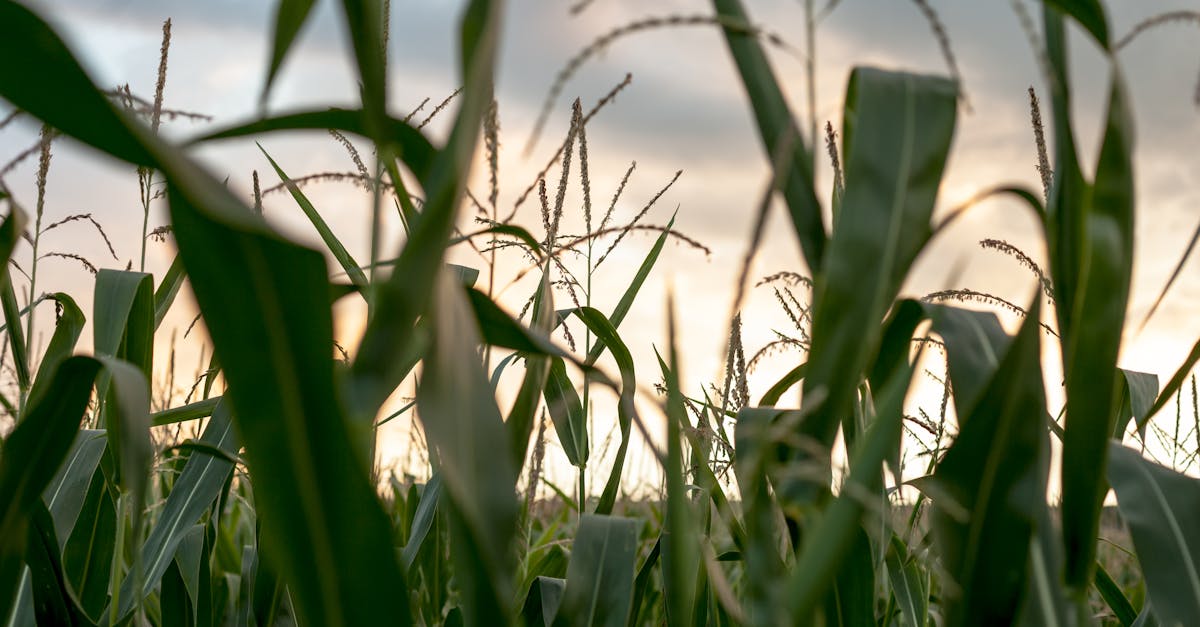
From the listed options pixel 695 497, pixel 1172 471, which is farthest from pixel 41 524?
pixel 1172 471

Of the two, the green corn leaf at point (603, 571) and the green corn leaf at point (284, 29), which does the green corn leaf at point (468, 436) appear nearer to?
the green corn leaf at point (284, 29)

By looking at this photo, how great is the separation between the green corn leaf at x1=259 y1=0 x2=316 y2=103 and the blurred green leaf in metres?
0.50

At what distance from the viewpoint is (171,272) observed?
128cm

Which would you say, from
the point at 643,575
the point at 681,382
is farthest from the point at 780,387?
the point at 681,382

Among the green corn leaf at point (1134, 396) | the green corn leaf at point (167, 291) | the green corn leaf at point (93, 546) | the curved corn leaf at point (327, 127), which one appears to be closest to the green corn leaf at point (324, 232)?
the green corn leaf at point (167, 291)

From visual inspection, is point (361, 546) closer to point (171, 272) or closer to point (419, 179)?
point (419, 179)

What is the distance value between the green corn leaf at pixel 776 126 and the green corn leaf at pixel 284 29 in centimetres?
23

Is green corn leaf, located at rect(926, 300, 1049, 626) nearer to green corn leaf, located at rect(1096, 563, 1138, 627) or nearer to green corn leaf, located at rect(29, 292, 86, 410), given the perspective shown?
green corn leaf, located at rect(1096, 563, 1138, 627)

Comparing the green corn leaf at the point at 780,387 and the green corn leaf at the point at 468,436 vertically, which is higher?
the green corn leaf at the point at 780,387

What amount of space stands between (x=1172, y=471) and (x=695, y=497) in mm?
591

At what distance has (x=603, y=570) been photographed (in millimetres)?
858

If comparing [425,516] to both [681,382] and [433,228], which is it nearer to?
[681,382]

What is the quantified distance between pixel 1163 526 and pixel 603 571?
474 mm

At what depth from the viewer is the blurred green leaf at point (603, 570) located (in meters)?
0.84
